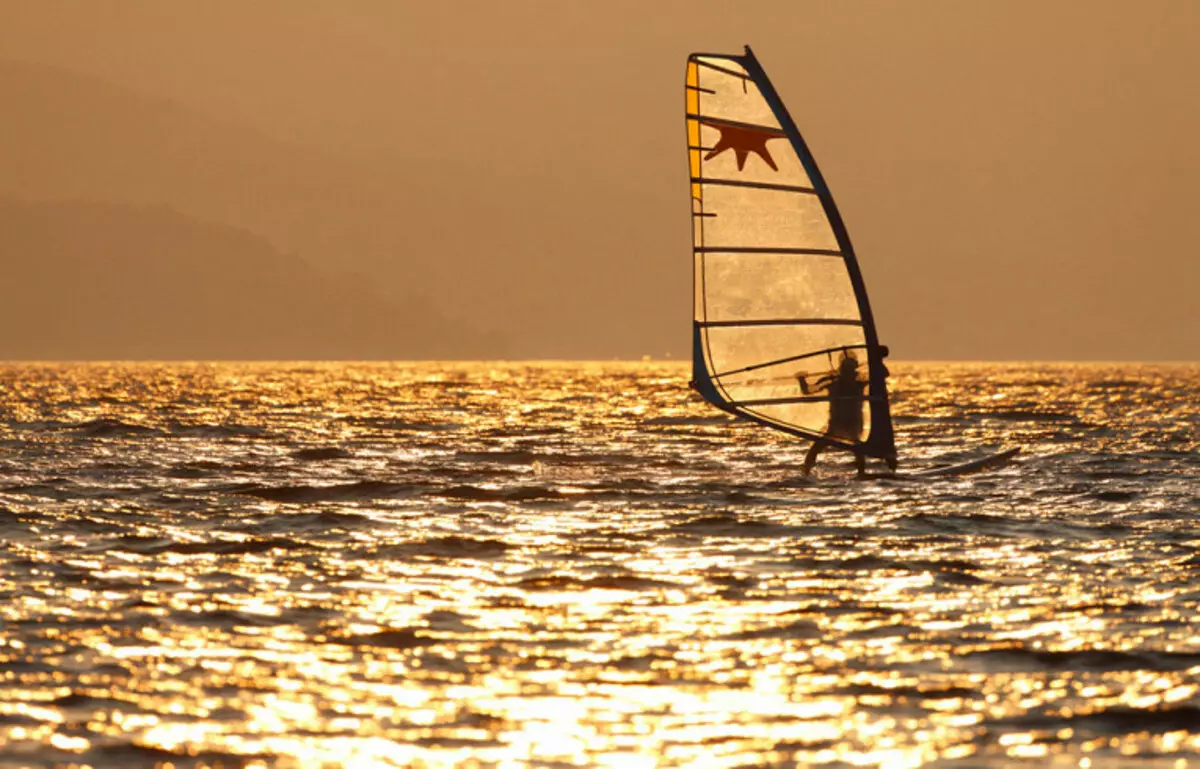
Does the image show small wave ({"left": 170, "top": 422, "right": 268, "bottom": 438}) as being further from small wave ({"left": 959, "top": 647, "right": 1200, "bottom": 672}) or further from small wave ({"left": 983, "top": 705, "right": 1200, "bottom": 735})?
small wave ({"left": 983, "top": 705, "right": 1200, "bottom": 735})

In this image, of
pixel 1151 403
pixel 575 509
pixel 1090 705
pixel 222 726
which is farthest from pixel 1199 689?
pixel 1151 403

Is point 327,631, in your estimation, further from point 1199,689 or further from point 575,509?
point 575,509

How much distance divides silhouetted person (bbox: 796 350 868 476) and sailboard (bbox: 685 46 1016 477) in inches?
0.8

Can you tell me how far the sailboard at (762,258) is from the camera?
70.9ft

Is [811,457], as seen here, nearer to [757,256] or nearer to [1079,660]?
[757,256]

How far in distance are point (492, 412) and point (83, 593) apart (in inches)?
1665

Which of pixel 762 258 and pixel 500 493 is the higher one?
pixel 762 258

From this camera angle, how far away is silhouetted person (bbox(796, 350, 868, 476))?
73.7 ft

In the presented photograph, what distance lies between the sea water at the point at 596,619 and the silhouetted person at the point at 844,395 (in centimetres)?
81

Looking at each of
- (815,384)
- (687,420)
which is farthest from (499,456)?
(687,420)

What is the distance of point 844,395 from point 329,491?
24.7 feet

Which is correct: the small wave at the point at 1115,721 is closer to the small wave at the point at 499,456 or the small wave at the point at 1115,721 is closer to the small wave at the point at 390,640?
the small wave at the point at 390,640

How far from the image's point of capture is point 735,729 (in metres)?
8.12

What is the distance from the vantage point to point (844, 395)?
883 inches
